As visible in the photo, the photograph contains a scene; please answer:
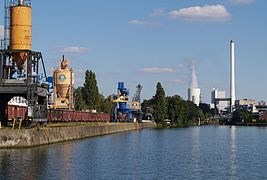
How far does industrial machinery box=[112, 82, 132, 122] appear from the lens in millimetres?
161750

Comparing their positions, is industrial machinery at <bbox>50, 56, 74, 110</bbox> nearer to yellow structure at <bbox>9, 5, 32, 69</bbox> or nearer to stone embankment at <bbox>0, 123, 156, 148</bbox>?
stone embankment at <bbox>0, 123, 156, 148</bbox>

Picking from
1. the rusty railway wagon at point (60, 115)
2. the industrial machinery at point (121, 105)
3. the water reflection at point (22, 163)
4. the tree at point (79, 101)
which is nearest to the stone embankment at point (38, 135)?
the water reflection at point (22, 163)

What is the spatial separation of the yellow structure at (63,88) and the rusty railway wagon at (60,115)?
5.65 m

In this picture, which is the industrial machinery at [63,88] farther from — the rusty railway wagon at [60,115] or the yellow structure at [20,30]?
the yellow structure at [20,30]

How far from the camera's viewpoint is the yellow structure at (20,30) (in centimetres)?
7119

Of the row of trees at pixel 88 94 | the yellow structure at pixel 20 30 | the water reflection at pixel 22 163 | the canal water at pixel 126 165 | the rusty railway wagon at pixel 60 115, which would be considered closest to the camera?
the water reflection at pixel 22 163

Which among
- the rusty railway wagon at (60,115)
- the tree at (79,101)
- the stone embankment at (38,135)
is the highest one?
the tree at (79,101)

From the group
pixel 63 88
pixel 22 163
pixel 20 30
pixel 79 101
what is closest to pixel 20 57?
pixel 20 30

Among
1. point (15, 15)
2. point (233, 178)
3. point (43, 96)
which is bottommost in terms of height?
point (233, 178)

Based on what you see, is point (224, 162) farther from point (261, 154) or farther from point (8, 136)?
point (8, 136)

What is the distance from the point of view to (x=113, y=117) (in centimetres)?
16938

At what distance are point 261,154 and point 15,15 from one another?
3752 centimetres

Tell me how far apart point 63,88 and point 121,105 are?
40916 millimetres

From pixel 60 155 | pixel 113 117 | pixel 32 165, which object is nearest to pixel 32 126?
pixel 60 155
